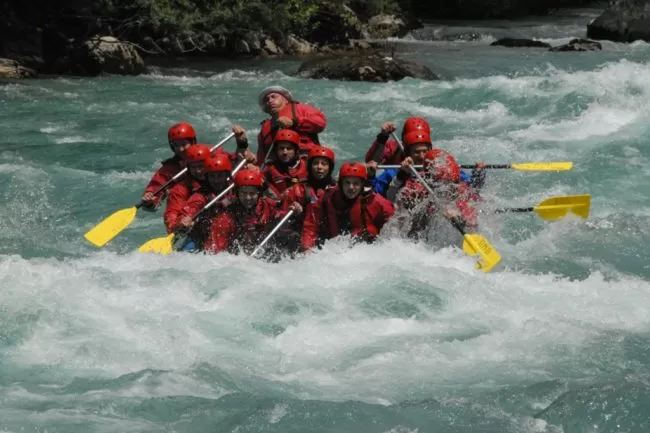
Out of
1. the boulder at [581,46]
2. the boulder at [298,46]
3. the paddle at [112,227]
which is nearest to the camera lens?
the paddle at [112,227]

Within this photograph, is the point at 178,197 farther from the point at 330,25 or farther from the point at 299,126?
the point at 330,25

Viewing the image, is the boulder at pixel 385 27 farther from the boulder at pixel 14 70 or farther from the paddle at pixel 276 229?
Answer: the paddle at pixel 276 229

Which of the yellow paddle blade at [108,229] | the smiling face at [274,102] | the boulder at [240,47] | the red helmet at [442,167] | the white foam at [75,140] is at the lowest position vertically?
the boulder at [240,47]

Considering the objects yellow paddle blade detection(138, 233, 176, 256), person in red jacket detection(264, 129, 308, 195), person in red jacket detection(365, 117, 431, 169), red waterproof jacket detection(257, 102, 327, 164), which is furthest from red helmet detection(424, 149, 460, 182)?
yellow paddle blade detection(138, 233, 176, 256)

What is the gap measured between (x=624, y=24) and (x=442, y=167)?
1808 cm

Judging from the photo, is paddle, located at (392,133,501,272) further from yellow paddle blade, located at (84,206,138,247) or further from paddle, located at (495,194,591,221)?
yellow paddle blade, located at (84,206,138,247)

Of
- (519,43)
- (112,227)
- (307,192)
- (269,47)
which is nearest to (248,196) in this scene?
(307,192)

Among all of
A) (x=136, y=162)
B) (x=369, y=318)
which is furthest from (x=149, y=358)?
(x=136, y=162)

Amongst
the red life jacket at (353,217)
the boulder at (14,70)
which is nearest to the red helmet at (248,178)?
the red life jacket at (353,217)

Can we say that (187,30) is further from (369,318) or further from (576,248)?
(369,318)

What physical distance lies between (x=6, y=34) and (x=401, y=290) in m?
14.7

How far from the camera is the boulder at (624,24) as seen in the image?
23.4 m

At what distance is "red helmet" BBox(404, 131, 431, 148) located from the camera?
7.66 metres

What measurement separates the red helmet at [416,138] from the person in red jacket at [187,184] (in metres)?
1.64
